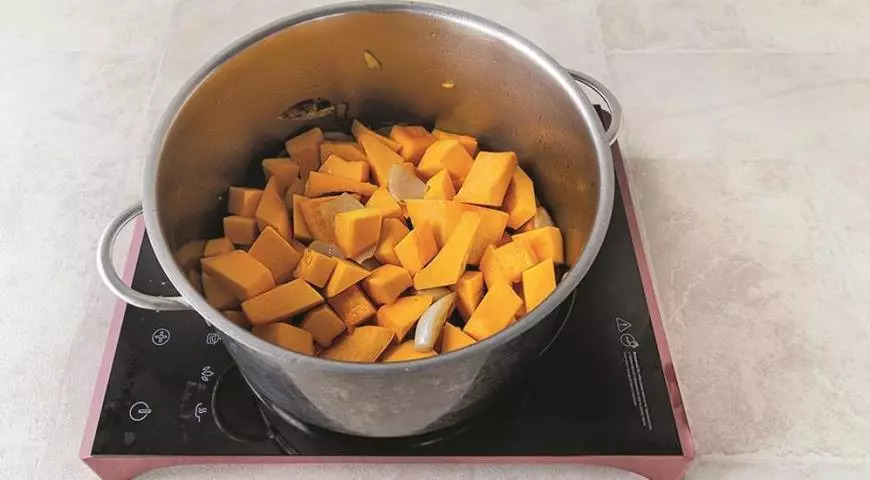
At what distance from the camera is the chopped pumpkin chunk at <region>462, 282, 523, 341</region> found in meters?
0.72

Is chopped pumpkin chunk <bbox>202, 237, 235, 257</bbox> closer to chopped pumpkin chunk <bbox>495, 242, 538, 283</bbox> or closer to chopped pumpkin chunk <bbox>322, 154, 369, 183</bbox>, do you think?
chopped pumpkin chunk <bbox>322, 154, 369, 183</bbox>

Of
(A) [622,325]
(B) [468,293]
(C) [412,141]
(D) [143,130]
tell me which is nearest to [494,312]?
(B) [468,293]

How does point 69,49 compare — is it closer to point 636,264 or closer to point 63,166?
point 63,166

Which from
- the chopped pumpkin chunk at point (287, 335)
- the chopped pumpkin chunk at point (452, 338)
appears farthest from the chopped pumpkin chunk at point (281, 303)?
the chopped pumpkin chunk at point (452, 338)

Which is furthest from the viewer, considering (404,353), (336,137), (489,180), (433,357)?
(336,137)

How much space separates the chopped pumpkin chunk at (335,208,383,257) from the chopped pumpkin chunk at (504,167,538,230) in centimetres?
14

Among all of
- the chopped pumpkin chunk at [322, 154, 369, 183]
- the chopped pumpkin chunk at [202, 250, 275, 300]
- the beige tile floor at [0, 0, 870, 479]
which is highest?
the chopped pumpkin chunk at [202, 250, 275, 300]

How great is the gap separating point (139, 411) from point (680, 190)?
2.07 feet

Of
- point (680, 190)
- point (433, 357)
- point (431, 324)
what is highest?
point (433, 357)

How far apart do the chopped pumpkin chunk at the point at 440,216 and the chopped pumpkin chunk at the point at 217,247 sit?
19 centimetres

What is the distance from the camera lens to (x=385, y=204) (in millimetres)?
828

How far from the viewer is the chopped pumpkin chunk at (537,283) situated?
74cm

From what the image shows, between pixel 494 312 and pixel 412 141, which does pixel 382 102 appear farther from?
pixel 494 312

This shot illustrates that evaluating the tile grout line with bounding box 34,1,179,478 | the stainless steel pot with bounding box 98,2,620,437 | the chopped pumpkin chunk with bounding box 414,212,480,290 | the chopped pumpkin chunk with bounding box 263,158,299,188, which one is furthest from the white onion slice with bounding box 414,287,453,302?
the tile grout line with bounding box 34,1,179,478
